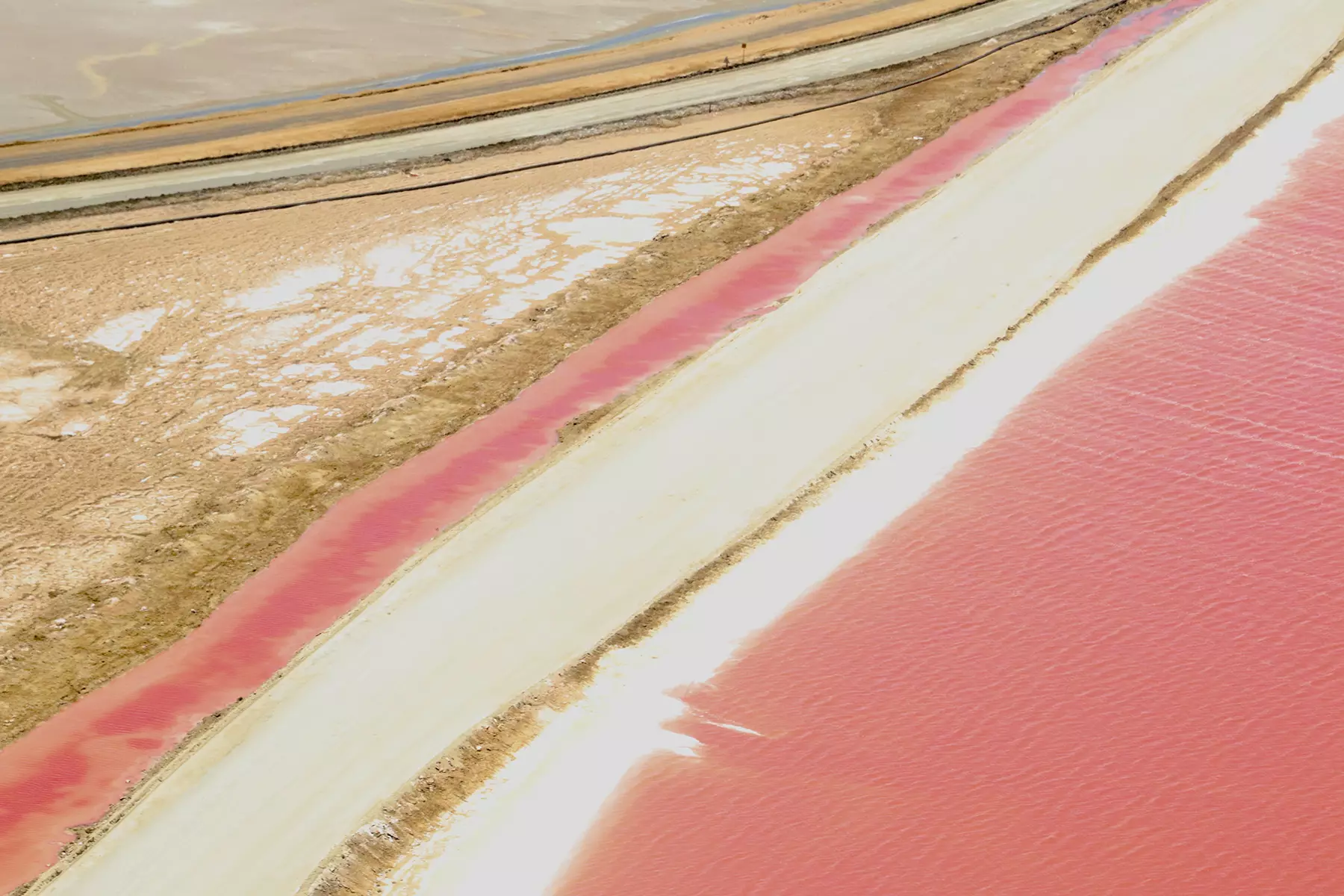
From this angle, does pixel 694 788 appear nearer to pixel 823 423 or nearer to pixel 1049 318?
pixel 823 423

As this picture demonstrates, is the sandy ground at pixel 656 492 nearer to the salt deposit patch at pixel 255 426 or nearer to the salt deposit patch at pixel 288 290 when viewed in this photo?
the salt deposit patch at pixel 255 426

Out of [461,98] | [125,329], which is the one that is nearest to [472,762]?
[125,329]

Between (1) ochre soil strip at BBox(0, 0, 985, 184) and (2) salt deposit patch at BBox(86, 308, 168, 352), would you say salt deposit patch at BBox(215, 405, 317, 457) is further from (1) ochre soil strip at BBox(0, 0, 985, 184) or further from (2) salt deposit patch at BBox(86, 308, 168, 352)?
(1) ochre soil strip at BBox(0, 0, 985, 184)

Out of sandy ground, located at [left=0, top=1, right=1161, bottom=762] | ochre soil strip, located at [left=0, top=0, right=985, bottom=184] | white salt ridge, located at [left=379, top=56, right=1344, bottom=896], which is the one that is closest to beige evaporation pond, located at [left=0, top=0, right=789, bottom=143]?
ochre soil strip, located at [left=0, top=0, right=985, bottom=184]

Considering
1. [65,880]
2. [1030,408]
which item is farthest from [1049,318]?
[65,880]

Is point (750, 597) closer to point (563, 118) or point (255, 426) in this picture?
point (255, 426)

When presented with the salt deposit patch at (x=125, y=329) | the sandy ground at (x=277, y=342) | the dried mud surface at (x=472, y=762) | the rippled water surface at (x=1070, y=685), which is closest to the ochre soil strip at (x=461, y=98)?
the sandy ground at (x=277, y=342)
